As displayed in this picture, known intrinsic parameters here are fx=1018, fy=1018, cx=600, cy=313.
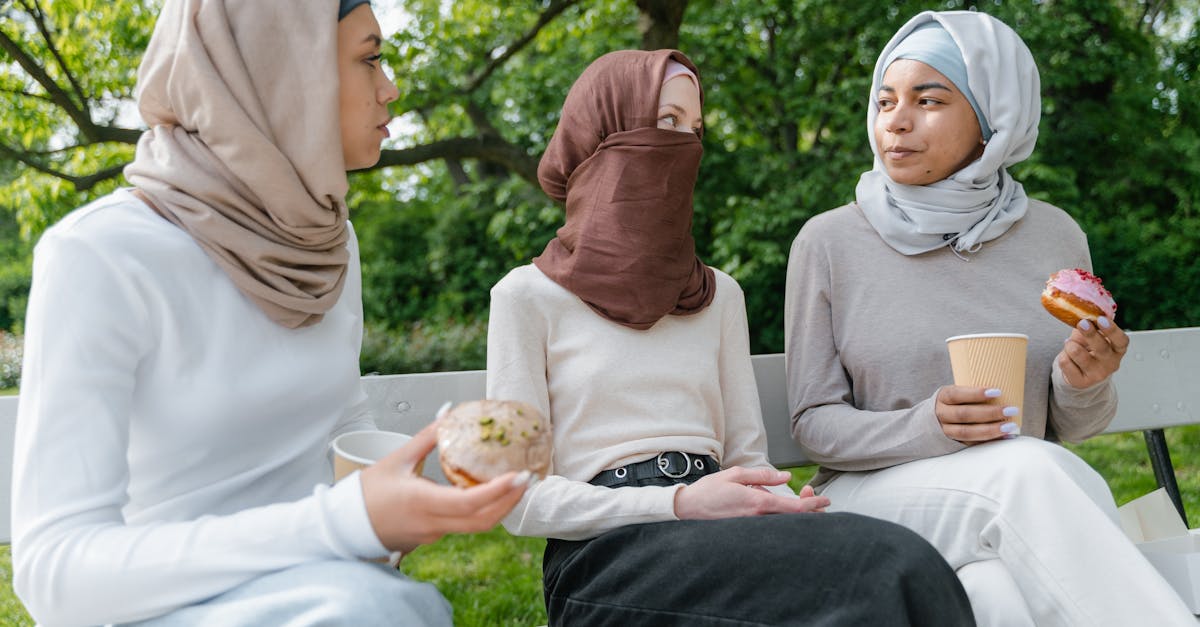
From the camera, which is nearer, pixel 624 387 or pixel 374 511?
pixel 374 511

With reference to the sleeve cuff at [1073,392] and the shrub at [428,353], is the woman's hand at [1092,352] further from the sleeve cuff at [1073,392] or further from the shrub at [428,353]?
the shrub at [428,353]

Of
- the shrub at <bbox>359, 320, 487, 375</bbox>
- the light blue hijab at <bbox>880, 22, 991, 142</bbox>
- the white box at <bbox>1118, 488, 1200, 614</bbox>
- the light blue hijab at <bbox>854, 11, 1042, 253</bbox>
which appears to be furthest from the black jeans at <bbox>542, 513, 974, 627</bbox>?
the shrub at <bbox>359, 320, 487, 375</bbox>

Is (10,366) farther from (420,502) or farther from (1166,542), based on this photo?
(1166,542)

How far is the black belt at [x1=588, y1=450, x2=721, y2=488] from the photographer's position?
2.37m

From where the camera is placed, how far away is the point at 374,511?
145 centimetres

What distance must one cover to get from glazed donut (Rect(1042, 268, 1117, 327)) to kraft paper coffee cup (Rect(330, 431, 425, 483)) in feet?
5.05

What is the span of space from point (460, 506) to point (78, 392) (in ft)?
2.02

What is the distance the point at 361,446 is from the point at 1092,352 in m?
1.75

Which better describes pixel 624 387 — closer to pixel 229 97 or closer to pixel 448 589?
pixel 229 97

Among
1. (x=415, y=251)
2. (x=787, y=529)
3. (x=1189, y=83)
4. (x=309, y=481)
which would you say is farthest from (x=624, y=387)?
(x=415, y=251)

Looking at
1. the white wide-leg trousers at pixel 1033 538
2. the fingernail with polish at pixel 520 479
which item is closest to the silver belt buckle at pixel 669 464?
the white wide-leg trousers at pixel 1033 538

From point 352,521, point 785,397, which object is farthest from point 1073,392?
point 352,521

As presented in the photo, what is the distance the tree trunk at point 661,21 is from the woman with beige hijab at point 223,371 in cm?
564

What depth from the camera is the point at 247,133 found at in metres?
1.77
